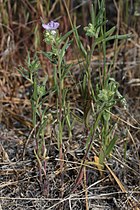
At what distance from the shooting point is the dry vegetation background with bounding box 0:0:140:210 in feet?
4.17

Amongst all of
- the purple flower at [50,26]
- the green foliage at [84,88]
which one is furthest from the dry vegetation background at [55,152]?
the purple flower at [50,26]

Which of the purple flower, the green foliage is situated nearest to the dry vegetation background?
the green foliage

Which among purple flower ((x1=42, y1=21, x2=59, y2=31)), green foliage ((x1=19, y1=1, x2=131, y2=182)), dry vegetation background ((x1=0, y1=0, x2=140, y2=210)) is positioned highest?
purple flower ((x1=42, y1=21, x2=59, y2=31))

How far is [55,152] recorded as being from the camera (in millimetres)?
1424

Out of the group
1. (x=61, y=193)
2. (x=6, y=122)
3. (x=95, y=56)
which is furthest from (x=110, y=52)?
(x=61, y=193)

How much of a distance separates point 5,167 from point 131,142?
1.39ft

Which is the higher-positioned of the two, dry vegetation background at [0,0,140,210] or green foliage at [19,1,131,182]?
green foliage at [19,1,131,182]

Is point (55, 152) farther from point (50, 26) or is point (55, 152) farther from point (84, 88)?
point (50, 26)

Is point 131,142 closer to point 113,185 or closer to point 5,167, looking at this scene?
point 113,185

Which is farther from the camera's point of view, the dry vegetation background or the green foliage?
the dry vegetation background

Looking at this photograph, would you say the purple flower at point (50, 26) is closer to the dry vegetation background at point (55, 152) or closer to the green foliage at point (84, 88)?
the green foliage at point (84, 88)

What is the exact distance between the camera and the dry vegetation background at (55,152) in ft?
4.17

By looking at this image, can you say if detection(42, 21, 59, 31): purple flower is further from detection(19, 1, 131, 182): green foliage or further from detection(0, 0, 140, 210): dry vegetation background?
detection(0, 0, 140, 210): dry vegetation background

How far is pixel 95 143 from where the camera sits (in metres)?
1.40
